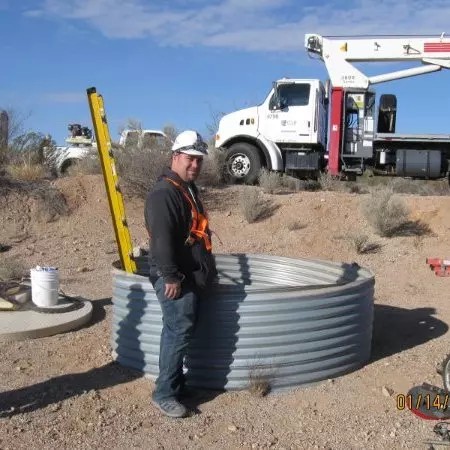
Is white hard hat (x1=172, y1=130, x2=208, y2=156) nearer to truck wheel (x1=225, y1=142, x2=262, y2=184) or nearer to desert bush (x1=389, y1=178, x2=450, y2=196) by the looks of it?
A: truck wheel (x1=225, y1=142, x2=262, y2=184)

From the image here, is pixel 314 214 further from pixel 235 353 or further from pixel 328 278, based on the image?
pixel 235 353

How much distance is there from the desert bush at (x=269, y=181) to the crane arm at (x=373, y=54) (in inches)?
118

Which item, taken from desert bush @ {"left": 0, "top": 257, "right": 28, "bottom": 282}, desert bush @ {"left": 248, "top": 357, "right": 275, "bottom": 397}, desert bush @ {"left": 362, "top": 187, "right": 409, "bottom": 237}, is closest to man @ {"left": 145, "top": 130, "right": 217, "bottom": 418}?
desert bush @ {"left": 248, "top": 357, "right": 275, "bottom": 397}

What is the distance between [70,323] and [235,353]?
7.23 ft

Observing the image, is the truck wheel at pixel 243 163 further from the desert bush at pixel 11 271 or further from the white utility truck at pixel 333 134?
the desert bush at pixel 11 271

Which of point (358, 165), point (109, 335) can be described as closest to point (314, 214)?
point (358, 165)

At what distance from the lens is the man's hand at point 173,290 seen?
425 centimetres

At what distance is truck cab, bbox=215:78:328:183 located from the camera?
49.3 ft

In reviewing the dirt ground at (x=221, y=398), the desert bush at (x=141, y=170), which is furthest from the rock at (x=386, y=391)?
the desert bush at (x=141, y=170)

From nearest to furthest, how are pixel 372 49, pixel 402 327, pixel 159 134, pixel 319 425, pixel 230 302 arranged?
pixel 319 425 < pixel 230 302 < pixel 402 327 < pixel 372 49 < pixel 159 134

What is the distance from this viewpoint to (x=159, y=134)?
786 inches

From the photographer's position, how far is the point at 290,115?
1512 cm

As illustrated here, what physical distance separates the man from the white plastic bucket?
252 centimetres

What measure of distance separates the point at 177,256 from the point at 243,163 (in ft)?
36.8
